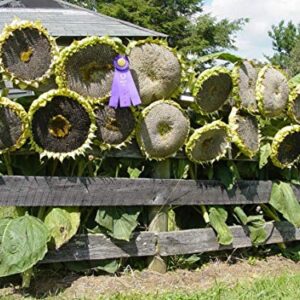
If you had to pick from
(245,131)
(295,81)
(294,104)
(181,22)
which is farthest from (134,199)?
(181,22)

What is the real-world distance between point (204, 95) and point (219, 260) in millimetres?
1385

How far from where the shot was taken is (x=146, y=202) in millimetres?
4195

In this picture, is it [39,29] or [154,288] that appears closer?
[39,29]

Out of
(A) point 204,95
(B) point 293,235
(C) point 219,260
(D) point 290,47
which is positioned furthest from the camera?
(D) point 290,47

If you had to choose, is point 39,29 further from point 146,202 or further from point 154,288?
point 154,288

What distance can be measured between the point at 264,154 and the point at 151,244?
48.8 inches

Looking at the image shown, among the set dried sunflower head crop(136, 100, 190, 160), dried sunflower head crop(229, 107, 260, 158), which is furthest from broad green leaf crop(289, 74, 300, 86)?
dried sunflower head crop(136, 100, 190, 160)

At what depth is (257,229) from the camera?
4.81 meters

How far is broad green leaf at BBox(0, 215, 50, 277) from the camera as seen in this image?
3.49m

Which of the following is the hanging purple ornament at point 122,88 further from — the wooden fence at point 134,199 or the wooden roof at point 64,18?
the wooden roof at point 64,18

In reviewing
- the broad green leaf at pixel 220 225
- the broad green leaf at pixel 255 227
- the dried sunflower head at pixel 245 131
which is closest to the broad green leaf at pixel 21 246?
the broad green leaf at pixel 220 225

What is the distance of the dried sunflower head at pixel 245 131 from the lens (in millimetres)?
4457

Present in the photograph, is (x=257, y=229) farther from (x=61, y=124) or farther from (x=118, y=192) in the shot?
(x=61, y=124)

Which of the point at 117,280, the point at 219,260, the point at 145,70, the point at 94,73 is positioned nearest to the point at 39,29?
the point at 94,73
